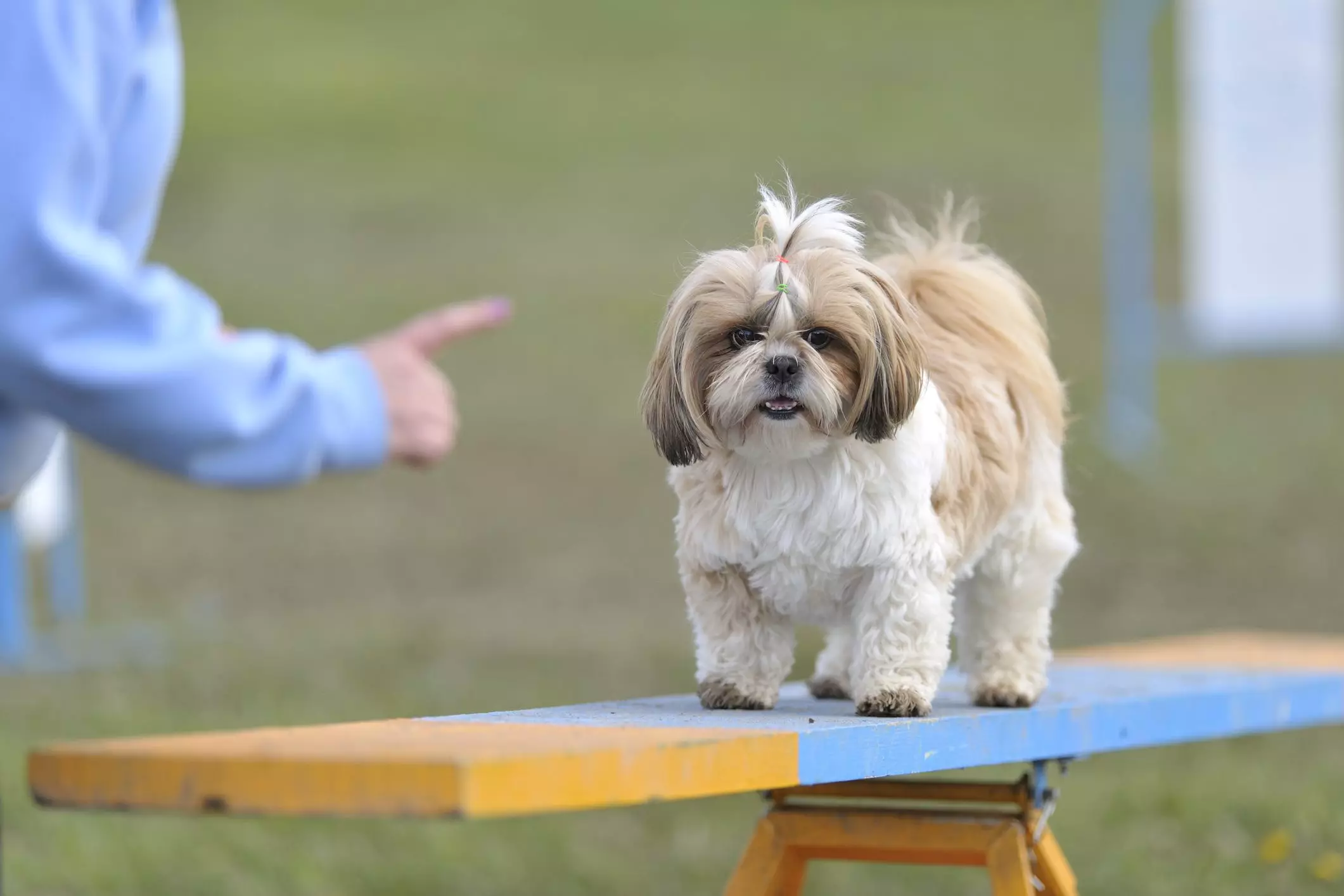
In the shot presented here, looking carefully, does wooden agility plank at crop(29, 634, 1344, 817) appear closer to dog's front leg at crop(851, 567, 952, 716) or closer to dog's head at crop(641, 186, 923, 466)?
dog's front leg at crop(851, 567, 952, 716)

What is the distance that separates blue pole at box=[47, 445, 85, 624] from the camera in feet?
32.4

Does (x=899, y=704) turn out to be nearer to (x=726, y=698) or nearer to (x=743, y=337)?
(x=726, y=698)

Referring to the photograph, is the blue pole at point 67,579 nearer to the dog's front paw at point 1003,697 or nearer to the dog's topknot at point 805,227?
the dog's front paw at point 1003,697

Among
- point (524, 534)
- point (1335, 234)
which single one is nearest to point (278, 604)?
point (524, 534)

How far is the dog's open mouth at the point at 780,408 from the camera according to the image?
3.04 m

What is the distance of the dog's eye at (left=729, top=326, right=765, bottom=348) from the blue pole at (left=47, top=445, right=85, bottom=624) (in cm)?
737

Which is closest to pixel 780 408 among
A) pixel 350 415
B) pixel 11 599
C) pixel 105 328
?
pixel 350 415

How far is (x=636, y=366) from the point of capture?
552 inches

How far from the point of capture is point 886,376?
3.06m

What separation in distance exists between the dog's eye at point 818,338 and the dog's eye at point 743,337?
0.08 m

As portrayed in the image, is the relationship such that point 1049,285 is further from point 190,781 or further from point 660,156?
point 190,781

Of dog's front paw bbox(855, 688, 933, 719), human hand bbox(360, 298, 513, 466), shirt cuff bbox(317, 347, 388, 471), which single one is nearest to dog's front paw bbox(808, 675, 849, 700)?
dog's front paw bbox(855, 688, 933, 719)

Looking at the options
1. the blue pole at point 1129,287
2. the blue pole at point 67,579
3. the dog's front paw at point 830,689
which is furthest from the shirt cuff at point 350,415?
the blue pole at point 1129,287

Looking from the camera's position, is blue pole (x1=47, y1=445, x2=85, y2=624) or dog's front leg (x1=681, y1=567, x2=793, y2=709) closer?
dog's front leg (x1=681, y1=567, x2=793, y2=709)
